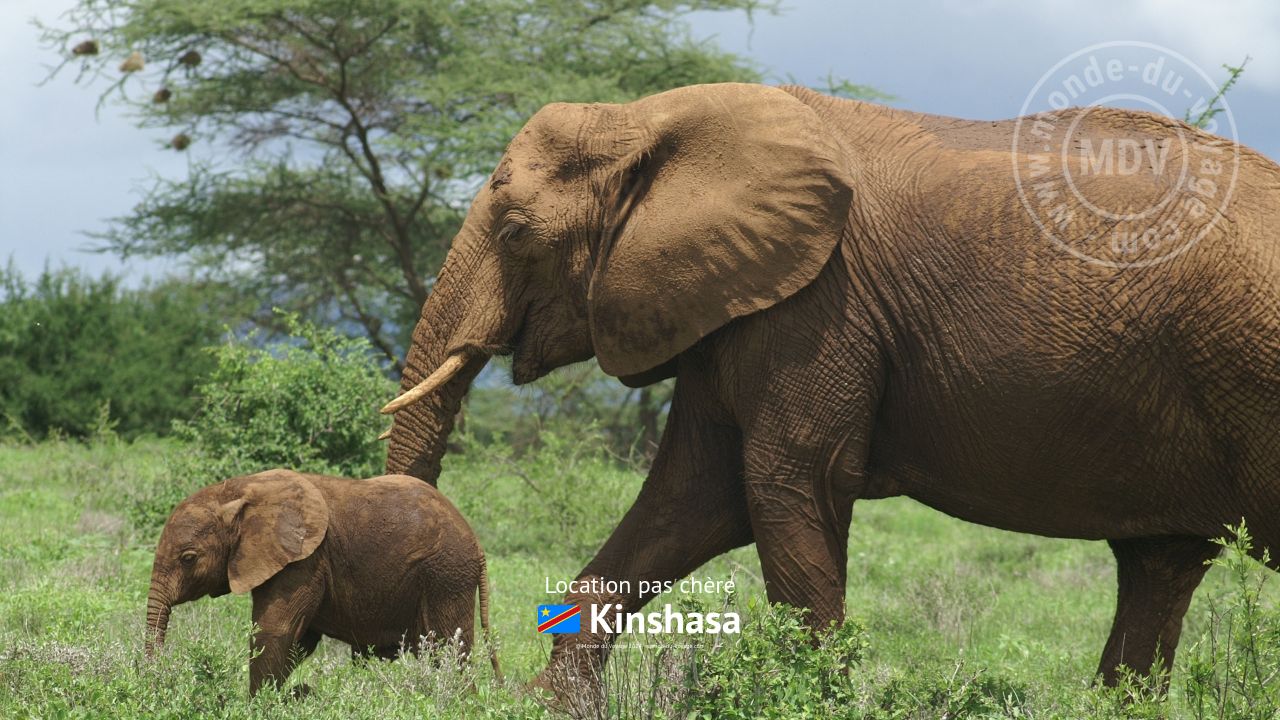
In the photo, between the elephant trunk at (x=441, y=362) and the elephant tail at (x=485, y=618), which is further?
the elephant tail at (x=485, y=618)

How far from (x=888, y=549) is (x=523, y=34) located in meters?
16.0

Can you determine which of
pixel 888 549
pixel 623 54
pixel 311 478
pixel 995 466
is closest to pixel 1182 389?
pixel 995 466

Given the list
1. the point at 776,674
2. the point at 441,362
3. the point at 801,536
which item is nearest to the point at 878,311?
the point at 801,536

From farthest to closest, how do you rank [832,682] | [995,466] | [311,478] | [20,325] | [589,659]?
[20,325] → [311,478] → [589,659] → [995,466] → [832,682]

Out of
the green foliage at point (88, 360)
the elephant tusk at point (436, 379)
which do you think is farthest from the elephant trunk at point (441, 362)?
the green foliage at point (88, 360)

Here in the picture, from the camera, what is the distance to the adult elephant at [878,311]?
19.1ft

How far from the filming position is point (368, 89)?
2708 cm

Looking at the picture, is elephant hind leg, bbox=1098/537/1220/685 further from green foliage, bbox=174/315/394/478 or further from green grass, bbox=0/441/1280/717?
green foliage, bbox=174/315/394/478

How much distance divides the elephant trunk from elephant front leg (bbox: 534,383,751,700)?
35.1 inches

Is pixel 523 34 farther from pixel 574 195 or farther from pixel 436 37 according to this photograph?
pixel 574 195

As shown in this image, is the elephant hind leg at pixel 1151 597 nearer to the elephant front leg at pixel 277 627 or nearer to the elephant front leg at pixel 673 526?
the elephant front leg at pixel 673 526

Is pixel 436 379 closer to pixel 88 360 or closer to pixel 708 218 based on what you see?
pixel 708 218

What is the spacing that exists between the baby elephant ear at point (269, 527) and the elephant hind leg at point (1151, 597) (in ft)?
12.0

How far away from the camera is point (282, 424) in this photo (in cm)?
1173
